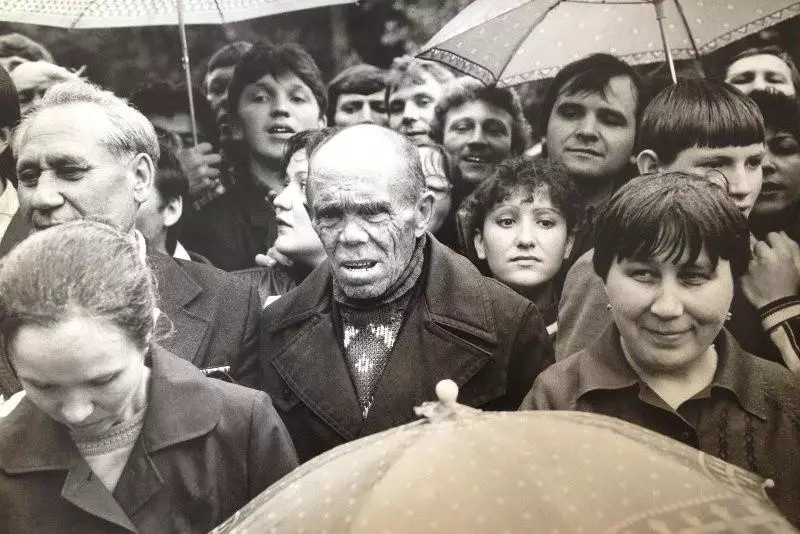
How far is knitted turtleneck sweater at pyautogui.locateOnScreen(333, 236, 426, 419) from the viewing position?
2770 millimetres

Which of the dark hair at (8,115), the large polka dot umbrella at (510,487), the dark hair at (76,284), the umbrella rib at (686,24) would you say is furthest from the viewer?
the dark hair at (8,115)

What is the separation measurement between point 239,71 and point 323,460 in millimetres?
1748

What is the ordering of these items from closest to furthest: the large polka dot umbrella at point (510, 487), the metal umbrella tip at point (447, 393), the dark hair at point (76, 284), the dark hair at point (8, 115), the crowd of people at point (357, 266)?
1. the large polka dot umbrella at point (510, 487)
2. the metal umbrella tip at point (447, 393)
3. the dark hair at point (76, 284)
4. the crowd of people at point (357, 266)
5. the dark hair at point (8, 115)

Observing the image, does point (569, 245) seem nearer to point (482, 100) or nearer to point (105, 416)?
point (482, 100)

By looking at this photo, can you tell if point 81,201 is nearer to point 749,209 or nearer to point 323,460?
point 323,460

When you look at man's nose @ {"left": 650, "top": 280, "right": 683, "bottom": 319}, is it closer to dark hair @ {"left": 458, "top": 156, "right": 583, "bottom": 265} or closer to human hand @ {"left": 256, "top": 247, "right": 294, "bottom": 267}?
dark hair @ {"left": 458, "top": 156, "right": 583, "bottom": 265}

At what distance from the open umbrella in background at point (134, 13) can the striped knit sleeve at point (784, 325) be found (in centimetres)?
208

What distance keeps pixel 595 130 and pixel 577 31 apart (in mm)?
352

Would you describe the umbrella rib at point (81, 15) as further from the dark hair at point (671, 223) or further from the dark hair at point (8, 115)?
the dark hair at point (671, 223)

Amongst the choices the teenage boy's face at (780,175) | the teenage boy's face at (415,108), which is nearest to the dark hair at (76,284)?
the teenage boy's face at (415,108)

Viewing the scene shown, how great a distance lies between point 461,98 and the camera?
3016 mm

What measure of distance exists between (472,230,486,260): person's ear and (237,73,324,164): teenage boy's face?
74 centimetres

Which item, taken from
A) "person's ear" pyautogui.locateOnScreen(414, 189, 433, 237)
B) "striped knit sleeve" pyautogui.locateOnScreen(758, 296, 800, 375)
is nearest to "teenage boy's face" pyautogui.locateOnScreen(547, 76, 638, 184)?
"person's ear" pyautogui.locateOnScreen(414, 189, 433, 237)

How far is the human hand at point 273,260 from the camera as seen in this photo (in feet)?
9.96
